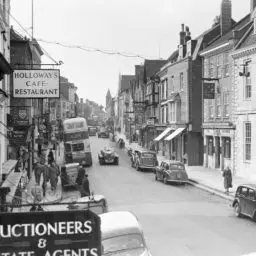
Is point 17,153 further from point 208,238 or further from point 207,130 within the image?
point 208,238

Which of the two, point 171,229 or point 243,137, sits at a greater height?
point 243,137

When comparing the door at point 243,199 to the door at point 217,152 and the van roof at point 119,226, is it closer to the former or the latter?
the van roof at point 119,226

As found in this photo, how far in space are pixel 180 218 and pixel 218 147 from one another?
20643 millimetres

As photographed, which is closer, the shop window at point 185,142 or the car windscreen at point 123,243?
the car windscreen at point 123,243

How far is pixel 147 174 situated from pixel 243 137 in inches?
335

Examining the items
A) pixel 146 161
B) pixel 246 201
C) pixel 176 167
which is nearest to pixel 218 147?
pixel 146 161

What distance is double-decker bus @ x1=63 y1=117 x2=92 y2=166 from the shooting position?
145 ft

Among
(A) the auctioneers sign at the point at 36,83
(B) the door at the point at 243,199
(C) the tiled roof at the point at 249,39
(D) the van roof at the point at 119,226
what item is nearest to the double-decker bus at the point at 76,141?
(C) the tiled roof at the point at 249,39

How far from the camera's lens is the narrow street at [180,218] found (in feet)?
51.5

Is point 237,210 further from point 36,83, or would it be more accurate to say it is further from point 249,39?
point 249,39

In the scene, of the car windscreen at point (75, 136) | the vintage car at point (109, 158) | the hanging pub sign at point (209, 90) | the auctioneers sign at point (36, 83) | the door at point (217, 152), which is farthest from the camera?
the vintage car at point (109, 158)

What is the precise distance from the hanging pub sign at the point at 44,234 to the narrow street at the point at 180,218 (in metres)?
9.36

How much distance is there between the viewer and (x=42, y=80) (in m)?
16.7

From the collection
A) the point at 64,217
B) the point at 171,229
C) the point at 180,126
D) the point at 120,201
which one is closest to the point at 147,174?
the point at 180,126
